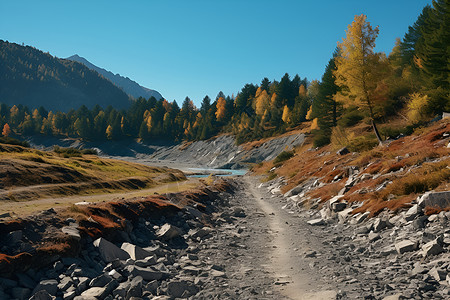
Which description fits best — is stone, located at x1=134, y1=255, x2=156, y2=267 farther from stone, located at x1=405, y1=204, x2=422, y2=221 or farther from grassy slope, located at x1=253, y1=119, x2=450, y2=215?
grassy slope, located at x1=253, y1=119, x2=450, y2=215

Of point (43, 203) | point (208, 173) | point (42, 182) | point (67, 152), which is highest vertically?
point (67, 152)

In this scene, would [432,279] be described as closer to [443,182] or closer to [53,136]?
[443,182]

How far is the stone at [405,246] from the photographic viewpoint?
8.94m

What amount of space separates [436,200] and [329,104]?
5399cm

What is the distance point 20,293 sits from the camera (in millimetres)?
6691

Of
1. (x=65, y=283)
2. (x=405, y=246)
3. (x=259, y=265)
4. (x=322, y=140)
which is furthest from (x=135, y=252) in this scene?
(x=322, y=140)

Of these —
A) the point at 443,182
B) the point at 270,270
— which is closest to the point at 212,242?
the point at 270,270

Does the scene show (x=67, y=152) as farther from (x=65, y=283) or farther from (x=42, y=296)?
(x=42, y=296)

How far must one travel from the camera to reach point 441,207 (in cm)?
1055

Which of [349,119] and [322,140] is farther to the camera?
[322,140]

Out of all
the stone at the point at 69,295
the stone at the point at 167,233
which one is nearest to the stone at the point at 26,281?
the stone at the point at 69,295

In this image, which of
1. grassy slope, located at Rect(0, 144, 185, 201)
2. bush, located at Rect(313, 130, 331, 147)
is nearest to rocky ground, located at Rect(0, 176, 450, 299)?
grassy slope, located at Rect(0, 144, 185, 201)

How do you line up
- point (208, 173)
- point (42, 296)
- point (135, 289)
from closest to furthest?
point (42, 296)
point (135, 289)
point (208, 173)

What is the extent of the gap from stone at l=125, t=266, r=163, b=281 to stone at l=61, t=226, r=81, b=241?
2.23 metres
